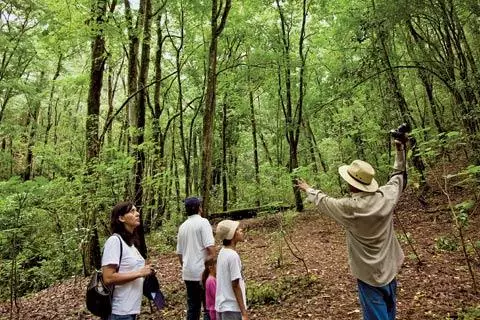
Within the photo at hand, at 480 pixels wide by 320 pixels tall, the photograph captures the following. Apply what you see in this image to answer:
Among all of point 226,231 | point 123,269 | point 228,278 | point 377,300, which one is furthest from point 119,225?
point 377,300

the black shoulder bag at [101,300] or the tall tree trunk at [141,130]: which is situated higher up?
the tall tree trunk at [141,130]

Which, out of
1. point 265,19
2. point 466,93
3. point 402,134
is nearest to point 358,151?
point 466,93

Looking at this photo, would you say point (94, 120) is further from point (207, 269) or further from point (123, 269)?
point (123, 269)

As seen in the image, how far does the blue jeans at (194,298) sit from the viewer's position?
5248 mm

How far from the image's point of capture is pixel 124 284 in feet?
11.4

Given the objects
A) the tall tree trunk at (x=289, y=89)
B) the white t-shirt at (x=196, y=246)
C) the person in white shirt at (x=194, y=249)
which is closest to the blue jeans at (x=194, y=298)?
the person in white shirt at (x=194, y=249)

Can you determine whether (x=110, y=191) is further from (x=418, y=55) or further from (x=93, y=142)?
(x=418, y=55)

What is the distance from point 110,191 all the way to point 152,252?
5698 millimetres

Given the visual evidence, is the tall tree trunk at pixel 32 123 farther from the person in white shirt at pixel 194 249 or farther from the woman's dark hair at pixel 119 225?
the woman's dark hair at pixel 119 225

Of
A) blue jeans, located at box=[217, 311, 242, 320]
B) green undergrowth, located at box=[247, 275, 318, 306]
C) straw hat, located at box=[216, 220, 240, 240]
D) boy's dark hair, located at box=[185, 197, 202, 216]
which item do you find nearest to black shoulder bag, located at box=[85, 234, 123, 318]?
straw hat, located at box=[216, 220, 240, 240]

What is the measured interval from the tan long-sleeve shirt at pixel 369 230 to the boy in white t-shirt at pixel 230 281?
2.82 feet

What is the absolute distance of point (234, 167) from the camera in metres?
28.1

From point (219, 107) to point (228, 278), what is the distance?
21.8m

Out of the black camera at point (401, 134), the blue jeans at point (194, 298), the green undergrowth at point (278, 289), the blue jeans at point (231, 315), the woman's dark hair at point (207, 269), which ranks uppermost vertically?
the black camera at point (401, 134)
